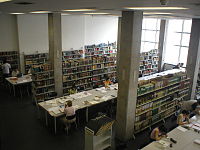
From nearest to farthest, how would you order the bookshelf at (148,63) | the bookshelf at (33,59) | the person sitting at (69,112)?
the person sitting at (69,112) → the bookshelf at (33,59) → the bookshelf at (148,63)

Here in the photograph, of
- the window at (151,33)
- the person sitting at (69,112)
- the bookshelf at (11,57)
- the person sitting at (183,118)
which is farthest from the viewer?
the window at (151,33)

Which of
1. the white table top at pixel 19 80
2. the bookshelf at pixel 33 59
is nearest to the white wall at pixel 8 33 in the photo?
the bookshelf at pixel 33 59

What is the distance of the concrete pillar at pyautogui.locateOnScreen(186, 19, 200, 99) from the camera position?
9.07 m

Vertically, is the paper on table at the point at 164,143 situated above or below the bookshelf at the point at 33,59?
below

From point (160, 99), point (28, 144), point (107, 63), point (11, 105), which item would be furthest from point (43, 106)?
point (107, 63)

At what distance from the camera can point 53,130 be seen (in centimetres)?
743

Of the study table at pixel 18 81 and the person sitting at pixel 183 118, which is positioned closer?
the person sitting at pixel 183 118

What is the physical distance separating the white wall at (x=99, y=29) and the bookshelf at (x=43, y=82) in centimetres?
602

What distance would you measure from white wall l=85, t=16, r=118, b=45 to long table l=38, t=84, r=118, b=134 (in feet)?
22.6

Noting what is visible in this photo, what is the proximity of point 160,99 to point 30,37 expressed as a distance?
9.03 m

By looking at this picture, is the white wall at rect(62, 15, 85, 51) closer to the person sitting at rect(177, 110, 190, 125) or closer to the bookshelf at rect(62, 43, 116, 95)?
the bookshelf at rect(62, 43, 116, 95)

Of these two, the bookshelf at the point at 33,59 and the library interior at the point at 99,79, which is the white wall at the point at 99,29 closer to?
the library interior at the point at 99,79

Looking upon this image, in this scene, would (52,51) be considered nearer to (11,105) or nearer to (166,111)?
(11,105)

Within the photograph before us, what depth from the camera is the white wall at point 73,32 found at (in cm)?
1394
